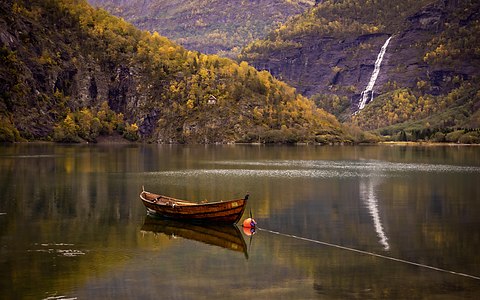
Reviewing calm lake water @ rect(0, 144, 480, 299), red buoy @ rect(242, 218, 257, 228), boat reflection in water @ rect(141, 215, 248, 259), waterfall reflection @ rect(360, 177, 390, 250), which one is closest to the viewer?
calm lake water @ rect(0, 144, 480, 299)

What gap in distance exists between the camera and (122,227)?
2205 inches

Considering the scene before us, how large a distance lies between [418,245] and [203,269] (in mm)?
16734

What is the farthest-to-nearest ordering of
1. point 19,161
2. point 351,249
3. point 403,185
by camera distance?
point 19,161
point 403,185
point 351,249

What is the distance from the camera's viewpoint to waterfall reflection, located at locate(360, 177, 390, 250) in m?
51.9

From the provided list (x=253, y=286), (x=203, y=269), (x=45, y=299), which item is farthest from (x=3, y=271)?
(x=253, y=286)

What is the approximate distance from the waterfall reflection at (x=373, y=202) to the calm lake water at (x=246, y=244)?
0.14 meters

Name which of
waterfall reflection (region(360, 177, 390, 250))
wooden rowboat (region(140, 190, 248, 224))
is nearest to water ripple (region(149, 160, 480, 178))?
waterfall reflection (region(360, 177, 390, 250))

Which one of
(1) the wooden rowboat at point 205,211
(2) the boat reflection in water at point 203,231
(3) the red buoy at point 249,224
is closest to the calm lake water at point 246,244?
(2) the boat reflection in water at point 203,231

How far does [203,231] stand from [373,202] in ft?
86.7

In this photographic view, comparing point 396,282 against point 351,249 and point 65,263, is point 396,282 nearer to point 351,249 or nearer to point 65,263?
point 351,249

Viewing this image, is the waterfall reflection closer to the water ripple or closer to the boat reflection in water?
the water ripple

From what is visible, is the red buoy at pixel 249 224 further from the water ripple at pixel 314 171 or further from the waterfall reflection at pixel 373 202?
the water ripple at pixel 314 171

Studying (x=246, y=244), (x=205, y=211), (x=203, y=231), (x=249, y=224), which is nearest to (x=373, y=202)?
(x=249, y=224)

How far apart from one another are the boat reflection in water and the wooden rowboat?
51cm
